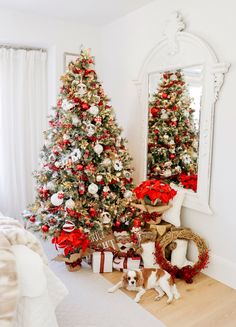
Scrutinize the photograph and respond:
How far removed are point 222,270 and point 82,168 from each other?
1571 mm

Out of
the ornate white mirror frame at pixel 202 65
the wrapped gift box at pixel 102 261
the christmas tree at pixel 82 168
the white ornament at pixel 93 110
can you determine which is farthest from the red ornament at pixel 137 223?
the white ornament at pixel 93 110

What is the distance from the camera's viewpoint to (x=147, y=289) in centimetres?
265

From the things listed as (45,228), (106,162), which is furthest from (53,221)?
(106,162)

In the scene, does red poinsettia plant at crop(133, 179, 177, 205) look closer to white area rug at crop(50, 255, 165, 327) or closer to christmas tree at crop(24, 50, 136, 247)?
christmas tree at crop(24, 50, 136, 247)

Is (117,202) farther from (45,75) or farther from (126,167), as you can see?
(45,75)

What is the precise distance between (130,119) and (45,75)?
4.14ft

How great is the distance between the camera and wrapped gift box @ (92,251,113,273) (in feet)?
9.79

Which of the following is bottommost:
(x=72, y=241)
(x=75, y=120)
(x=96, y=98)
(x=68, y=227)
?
(x=72, y=241)

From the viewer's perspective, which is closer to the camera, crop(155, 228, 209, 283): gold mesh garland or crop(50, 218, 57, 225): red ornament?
crop(155, 228, 209, 283): gold mesh garland

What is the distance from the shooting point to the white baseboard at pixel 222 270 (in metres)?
2.75

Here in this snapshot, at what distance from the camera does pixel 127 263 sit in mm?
2984

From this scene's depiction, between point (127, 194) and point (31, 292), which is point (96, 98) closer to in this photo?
point (127, 194)

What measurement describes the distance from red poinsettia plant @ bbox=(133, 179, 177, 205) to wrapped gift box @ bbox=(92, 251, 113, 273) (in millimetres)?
626

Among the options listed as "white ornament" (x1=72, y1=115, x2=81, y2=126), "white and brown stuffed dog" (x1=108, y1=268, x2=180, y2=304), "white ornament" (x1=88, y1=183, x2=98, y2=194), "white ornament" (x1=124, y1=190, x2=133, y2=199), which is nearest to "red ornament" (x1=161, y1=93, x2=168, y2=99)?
"white ornament" (x1=72, y1=115, x2=81, y2=126)
